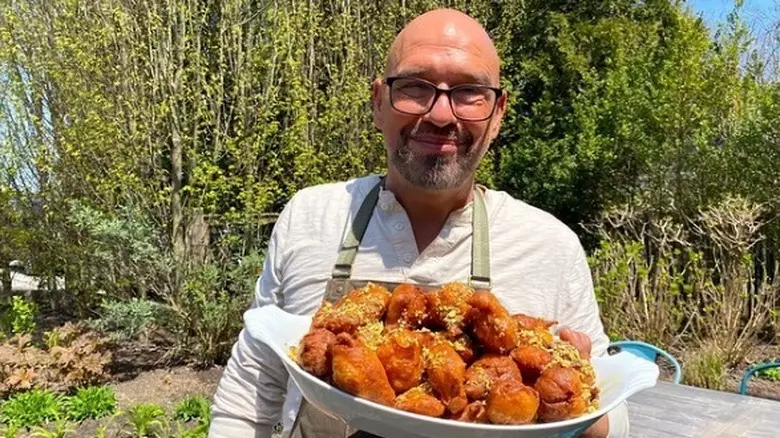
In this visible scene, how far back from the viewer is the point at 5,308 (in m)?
6.53

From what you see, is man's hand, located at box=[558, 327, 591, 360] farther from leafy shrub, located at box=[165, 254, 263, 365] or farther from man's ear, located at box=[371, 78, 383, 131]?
leafy shrub, located at box=[165, 254, 263, 365]

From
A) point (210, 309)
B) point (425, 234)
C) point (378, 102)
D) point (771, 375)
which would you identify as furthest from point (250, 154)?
point (771, 375)

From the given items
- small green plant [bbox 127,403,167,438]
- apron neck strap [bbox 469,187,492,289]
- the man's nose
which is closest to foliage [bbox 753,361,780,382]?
small green plant [bbox 127,403,167,438]

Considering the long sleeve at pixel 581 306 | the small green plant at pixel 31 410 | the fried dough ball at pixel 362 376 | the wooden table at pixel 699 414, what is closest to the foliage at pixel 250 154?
the small green plant at pixel 31 410

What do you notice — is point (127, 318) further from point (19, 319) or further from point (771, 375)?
point (771, 375)

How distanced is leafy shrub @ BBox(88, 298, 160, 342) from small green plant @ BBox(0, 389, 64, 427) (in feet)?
3.04

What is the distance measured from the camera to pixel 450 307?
111cm

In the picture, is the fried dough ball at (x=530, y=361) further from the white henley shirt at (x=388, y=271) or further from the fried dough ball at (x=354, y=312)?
the white henley shirt at (x=388, y=271)

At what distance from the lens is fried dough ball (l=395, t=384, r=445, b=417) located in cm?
94

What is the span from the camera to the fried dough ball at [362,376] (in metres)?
0.95

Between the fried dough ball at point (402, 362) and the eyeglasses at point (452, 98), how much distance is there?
0.63m

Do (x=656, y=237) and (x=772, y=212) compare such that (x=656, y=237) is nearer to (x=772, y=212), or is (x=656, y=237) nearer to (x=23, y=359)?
(x=772, y=212)

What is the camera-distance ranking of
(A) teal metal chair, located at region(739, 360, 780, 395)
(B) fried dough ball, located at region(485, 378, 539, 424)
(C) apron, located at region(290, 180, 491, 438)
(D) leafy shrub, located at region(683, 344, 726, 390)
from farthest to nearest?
(D) leafy shrub, located at region(683, 344, 726, 390) < (A) teal metal chair, located at region(739, 360, 780, 395) < (C) apron, located at region(290, 180, 491, 438) < (B) fried dough ball, located at region(485, 378, 539, 424)

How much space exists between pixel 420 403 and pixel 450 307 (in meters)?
0.21
